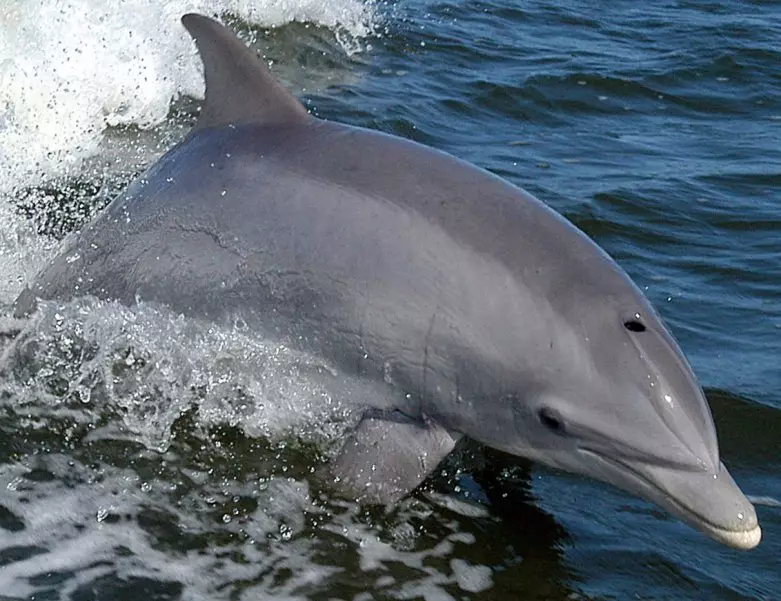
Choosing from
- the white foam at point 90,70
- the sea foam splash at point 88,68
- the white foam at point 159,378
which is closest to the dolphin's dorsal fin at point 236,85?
the white foam at point 159,378

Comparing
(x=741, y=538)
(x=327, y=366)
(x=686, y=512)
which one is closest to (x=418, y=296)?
(x=327, y=366)

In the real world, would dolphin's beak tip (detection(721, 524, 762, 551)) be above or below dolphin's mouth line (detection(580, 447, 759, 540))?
below

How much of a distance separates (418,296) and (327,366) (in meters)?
0.62

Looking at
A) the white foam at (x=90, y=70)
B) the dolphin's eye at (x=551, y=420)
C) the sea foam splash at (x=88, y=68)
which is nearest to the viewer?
the dolphin's eye at (x=551, y=420)

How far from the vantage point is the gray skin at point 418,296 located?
17.2 ft

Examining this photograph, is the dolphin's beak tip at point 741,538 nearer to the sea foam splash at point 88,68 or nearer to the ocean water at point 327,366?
the ocean water at point 327,366

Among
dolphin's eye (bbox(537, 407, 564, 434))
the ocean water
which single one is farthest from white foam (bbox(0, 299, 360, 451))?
dolphin's eye (bbox(537, 407, 564, 434))

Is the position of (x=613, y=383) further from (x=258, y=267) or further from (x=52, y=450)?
(x=52, y=450)

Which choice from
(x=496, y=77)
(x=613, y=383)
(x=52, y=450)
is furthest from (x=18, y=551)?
(x=496, y=77)

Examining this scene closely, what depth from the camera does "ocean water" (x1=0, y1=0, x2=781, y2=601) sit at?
561 cm

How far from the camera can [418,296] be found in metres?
5.66

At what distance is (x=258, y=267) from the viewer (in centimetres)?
606

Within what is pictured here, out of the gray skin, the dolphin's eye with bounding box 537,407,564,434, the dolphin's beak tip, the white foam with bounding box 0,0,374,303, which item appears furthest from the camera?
the white foam with bounding box 0,0,374,303

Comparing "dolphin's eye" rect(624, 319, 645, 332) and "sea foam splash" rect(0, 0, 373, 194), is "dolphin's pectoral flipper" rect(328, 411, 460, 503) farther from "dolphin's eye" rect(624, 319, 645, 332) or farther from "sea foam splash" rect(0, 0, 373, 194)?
"sea foam splash" rect(0, 0, 373, 194)
